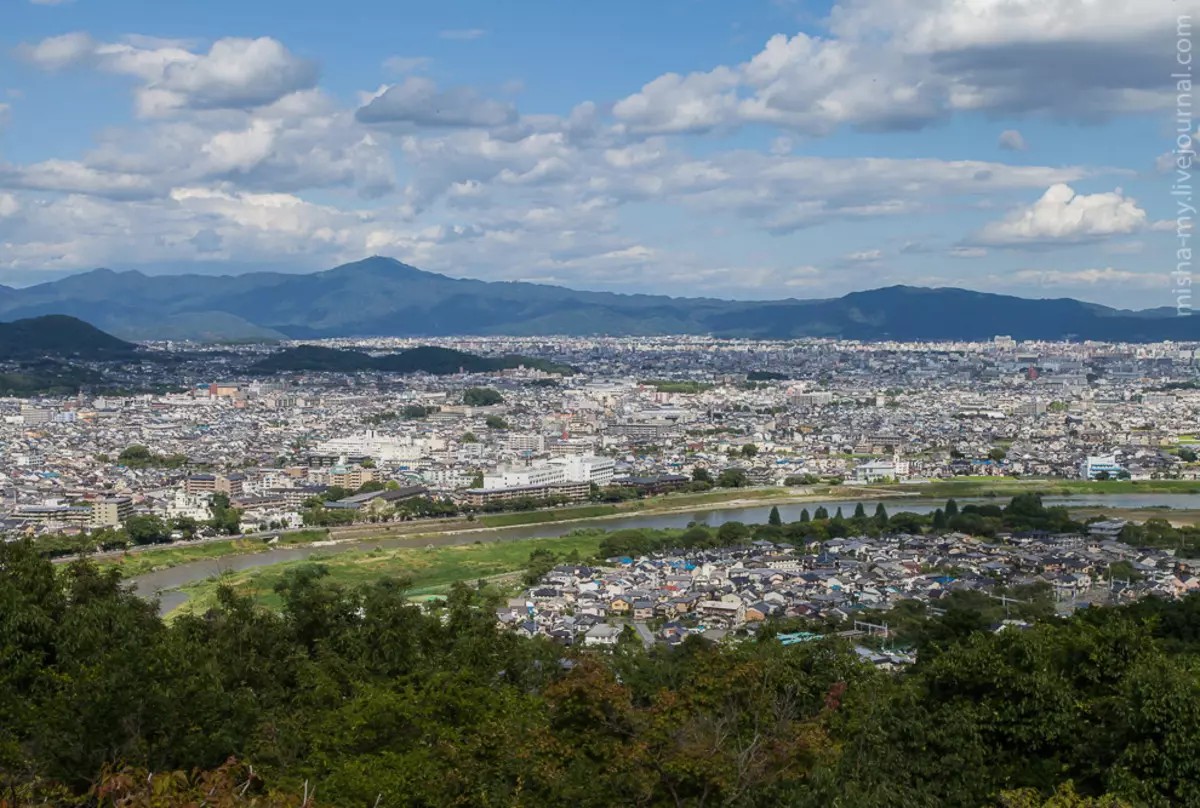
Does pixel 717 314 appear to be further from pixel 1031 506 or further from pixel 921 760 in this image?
pixel 921 760

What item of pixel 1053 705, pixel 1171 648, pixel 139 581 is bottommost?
pixel 139 581

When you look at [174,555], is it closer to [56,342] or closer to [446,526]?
[446,526]

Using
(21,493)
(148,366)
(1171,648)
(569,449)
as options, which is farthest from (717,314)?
(1171,648)

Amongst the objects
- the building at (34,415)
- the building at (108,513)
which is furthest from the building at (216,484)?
the building at (34,415)

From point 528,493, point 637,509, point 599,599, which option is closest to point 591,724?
point 599,599

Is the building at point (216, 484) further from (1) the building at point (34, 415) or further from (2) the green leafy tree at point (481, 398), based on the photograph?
(2) the green leafy tree at point (481, 398)
